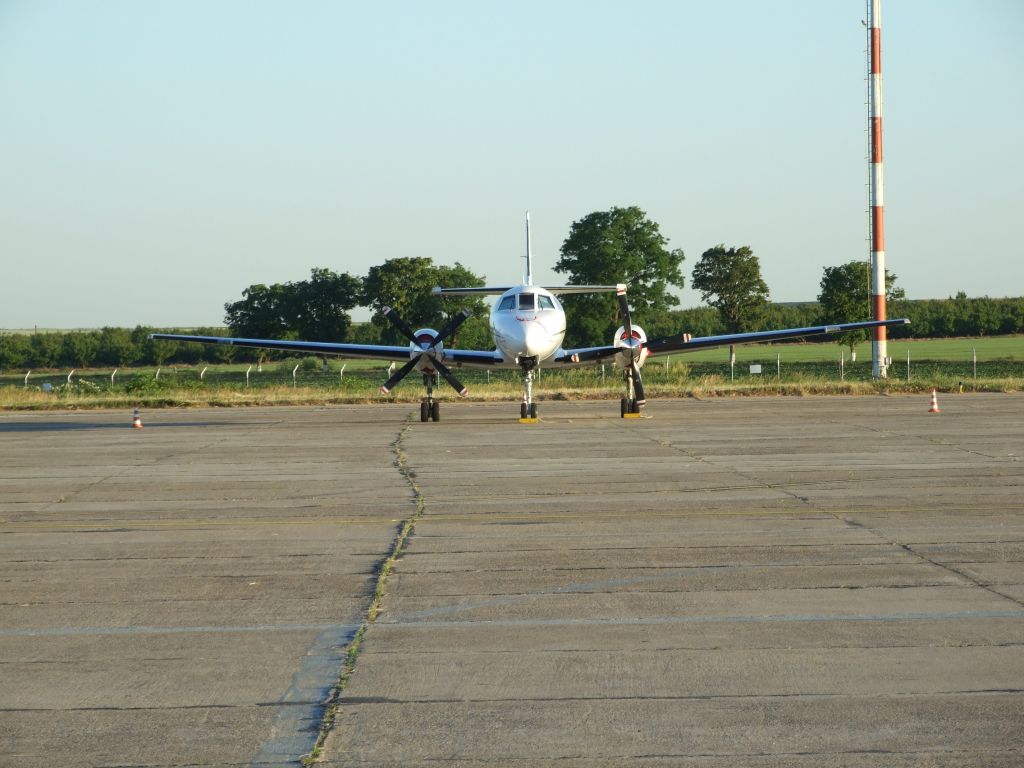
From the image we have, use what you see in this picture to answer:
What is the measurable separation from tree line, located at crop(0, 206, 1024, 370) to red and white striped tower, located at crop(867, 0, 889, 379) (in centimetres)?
1925

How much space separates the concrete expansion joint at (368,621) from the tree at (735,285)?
69798 mm

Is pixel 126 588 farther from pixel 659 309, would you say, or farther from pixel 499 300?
pixel 659 309

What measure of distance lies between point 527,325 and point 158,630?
20.1 m

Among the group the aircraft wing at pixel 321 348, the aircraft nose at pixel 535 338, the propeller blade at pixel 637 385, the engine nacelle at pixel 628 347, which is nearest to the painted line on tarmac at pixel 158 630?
the aircraft nose at pixel 535 338

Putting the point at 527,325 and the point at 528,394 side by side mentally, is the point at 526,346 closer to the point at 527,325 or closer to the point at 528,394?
the point at 527,325

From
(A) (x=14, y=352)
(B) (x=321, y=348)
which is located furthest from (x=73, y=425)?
(A) (x=14, y=352)

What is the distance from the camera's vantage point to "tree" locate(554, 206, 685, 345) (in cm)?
6888

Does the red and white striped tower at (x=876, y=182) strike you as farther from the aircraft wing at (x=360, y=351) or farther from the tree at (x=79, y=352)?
the tree at (x=79, y=352)

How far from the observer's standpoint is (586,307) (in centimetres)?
6825

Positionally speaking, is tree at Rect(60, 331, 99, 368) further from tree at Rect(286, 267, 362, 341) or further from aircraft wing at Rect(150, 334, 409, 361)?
aircraft wing at Rect(150, 334, 409, 361)

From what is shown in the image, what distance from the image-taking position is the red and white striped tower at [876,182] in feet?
152

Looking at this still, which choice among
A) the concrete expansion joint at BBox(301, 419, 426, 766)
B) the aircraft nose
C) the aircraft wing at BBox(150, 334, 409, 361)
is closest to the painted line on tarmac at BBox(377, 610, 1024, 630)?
the concrete expansion joint at BBox(301, 419, 426, 766)

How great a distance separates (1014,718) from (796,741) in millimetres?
1161

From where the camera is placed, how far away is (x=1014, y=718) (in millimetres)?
5574
